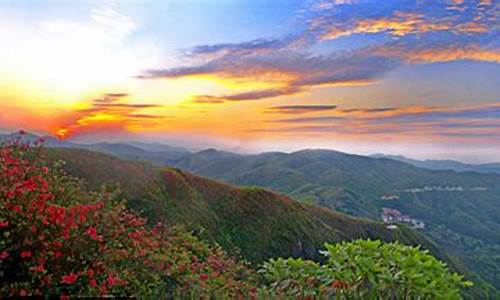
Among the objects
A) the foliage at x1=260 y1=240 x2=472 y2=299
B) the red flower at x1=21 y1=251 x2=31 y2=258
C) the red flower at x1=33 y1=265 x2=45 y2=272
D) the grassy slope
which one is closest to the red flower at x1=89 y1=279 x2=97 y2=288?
the red flower at x1=33 y1=265 x2=45 y2=272

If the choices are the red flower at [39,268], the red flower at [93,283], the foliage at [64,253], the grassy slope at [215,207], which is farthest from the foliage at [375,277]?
the grassy slope at [215,207]

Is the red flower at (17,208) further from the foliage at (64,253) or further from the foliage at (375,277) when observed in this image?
the foliage at (375,277)

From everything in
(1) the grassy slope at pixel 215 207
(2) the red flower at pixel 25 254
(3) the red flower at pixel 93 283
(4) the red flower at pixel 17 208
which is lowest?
(1) the grassy slope at pixel 215 207

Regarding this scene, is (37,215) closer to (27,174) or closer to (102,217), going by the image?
(102,217)

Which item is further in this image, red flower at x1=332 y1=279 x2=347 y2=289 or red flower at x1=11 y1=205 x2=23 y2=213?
red flower at x1=332 y1=279 x2=347 y2=289

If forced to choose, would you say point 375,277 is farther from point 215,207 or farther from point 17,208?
point 215,207

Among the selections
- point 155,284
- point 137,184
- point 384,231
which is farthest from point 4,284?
point 384,231

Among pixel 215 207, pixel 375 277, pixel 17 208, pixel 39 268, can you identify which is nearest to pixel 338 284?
pixel 375 277

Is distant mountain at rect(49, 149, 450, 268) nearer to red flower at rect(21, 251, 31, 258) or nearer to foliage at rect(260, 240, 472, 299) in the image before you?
foliage at rect(260, 240, 472, 299)
